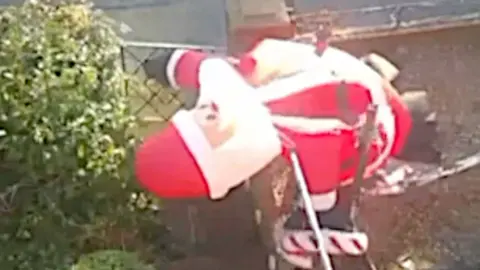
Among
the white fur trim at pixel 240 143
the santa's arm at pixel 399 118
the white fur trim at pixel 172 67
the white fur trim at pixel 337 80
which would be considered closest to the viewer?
the white fur trim at pixel 240 143

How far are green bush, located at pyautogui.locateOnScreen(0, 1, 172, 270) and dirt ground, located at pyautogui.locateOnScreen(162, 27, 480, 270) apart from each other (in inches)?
12.9

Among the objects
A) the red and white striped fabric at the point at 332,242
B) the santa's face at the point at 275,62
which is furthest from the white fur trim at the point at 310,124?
the red and white striped fabric at the point at 332,242

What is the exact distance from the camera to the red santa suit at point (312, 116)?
299 cm

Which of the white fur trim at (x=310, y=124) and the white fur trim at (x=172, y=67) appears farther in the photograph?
the white fur trim at (x=172, y=67)

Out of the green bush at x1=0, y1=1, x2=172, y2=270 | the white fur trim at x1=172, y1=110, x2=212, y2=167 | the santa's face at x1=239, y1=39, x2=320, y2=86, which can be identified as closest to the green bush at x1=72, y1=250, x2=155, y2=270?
the green bush at x1=0, y1=1, x2=172, y2=270

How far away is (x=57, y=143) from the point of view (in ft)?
9.66

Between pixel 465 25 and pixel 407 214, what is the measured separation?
25.0 inches

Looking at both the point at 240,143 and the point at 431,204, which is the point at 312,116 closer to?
the point at 240,143

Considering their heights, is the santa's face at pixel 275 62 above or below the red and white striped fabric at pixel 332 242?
above

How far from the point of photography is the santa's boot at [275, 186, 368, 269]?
3043mm

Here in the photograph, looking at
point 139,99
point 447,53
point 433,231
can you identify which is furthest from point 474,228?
point 139,99

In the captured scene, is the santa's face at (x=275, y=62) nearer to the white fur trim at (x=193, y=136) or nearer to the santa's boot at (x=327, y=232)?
the white fur trim at (x=193, y=136)

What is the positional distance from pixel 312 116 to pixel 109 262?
0.65 m

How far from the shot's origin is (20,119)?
2.93 meters
